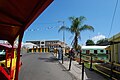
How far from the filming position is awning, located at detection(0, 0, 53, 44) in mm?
4266

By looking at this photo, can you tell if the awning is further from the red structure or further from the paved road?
the paved road

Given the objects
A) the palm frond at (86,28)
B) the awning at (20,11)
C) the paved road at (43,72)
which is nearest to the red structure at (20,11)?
the awning at (20,11)

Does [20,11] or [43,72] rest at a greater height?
[20,11]

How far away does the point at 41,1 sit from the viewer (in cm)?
404

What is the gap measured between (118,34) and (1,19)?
8.85 metres

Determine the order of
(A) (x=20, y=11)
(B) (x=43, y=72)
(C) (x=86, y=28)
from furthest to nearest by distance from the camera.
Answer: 1. (C) (x=86, y=28)
2. (B) (x=43, y=72)
3. (A) (x=20, y=11)

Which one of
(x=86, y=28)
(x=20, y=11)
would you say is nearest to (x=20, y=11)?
(x=20, y=11)

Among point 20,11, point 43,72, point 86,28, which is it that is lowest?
point 43,72

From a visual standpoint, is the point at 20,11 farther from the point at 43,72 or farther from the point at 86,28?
the point at 86,28

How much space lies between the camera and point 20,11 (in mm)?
5086

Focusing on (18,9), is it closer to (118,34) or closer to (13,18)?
(13,18)

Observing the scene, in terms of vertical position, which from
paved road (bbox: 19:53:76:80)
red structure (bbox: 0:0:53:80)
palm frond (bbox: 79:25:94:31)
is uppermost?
palm frond (bbox: 79:25:94:31)

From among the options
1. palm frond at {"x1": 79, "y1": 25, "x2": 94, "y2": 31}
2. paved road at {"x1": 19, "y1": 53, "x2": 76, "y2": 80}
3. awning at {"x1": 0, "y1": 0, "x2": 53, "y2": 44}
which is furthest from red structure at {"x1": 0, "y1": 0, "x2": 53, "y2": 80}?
palm frond at {"x1": 79, "y1": 25, "x2": 94, "y2": 31}

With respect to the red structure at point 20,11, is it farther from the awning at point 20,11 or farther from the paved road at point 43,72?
the paved road at point 43,72
